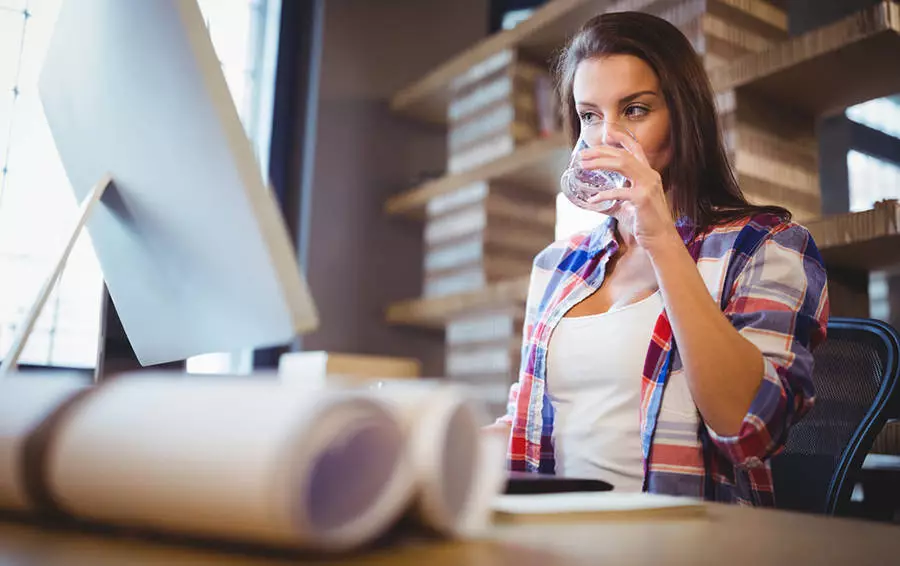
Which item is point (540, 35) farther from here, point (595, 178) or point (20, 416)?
point (20, 416)

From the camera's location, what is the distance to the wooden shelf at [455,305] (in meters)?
2.22

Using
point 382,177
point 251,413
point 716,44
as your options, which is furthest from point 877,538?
point 382,177

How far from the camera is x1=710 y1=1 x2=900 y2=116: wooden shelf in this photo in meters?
1.53

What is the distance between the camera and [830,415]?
3.67 ft

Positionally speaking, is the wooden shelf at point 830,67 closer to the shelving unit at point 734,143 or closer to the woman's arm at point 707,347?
the shelving unit at point 734,143

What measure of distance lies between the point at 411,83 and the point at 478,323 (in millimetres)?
1079

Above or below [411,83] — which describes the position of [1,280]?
below

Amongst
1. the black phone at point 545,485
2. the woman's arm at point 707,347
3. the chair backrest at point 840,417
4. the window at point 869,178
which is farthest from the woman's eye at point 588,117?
the window at point 869,178

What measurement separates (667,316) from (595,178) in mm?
215

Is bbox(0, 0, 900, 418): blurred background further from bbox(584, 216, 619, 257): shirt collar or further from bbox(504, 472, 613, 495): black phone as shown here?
bbox(504, 472, 613, 495): black phone

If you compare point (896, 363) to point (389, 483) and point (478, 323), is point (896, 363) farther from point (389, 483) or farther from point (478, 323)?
point (478, 323)

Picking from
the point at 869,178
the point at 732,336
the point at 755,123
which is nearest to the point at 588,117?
the point at 732,336

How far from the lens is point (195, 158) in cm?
50

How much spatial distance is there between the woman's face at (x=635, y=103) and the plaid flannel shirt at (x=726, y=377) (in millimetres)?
133
